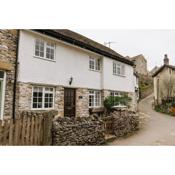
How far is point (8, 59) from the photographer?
32.5ft

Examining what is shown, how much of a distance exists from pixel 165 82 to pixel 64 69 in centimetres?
2349

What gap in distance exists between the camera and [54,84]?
1216 cm

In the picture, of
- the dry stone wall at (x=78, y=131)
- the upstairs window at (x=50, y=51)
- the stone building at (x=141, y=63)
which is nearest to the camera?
the dry stone wall at (x=78, y=131)

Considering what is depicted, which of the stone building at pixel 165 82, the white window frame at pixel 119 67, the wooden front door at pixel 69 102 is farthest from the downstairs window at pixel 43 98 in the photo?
the stone building at pixel 165 82

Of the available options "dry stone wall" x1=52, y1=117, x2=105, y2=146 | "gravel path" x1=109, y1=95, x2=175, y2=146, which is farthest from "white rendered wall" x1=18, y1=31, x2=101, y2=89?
"gravel path" x1=109, y1=95, x2=175, y2=146

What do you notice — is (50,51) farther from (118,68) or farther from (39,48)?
(118,68)

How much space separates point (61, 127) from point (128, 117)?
5903mm

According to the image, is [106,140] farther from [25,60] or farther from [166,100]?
[166,100]

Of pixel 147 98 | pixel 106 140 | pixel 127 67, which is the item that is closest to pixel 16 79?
pixel 106 140

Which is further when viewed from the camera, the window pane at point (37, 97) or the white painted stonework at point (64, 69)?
the window pane at point (37, 97)

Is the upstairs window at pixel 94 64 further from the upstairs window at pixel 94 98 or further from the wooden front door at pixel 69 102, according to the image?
the wooden front door at pixel 69 102

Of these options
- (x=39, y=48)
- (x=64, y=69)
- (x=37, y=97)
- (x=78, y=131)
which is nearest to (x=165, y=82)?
(x=64, y=69)

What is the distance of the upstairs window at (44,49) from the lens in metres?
11.5

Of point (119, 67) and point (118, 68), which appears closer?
point (118, 68)
